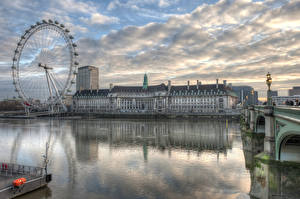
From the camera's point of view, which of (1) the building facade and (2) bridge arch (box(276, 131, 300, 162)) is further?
(1) the building facade

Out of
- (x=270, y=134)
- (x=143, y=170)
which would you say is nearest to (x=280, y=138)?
(x=270, y=134)

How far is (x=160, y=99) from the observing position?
169250 mm

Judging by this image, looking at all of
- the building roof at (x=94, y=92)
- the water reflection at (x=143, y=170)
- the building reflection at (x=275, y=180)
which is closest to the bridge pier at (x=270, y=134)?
the building reflection at (x=275, y=180)

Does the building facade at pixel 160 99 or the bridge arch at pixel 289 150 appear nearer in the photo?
the bridge arch at pixel 289 150

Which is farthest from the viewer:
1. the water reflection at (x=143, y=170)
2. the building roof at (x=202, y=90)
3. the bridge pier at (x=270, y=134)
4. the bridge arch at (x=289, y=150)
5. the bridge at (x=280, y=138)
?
the building roof at (x=202, y=90)

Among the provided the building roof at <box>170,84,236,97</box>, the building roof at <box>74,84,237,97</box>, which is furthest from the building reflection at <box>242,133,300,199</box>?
the building roof at <box>74,84,237,97</box>

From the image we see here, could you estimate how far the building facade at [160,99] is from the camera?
148000mm

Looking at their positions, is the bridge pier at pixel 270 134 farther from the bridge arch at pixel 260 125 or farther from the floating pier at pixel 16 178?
the floating pier at pixel 16 178

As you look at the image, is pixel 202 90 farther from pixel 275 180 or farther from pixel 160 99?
pixel 275 180

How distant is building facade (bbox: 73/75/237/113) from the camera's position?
148000 mm

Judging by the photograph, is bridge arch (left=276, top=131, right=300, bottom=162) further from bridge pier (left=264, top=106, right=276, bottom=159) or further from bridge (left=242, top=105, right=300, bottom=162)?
bridge pier (left=264, top=106, right=276, bottom=159)

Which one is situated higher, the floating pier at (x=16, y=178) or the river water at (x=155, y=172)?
the floating pier at (x=16, y=178)

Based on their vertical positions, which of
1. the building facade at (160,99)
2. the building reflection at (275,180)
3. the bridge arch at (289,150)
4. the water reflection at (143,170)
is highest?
the building facade at (160,99)

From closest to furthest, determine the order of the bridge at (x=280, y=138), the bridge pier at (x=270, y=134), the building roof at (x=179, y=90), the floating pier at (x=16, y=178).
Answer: the floating pier at (x=16, y=178), the bridge at (x=280, y=138), the bridge pier at (x=270, y=134), the building roof at (x=179, y=90)
